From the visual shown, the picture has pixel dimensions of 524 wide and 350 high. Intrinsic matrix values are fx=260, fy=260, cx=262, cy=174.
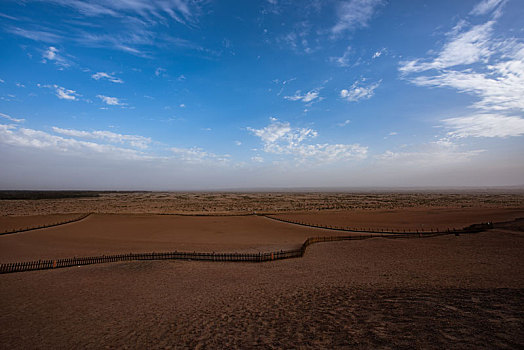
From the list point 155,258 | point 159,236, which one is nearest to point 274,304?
point 155,258

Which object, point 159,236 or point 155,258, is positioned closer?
point 155,258

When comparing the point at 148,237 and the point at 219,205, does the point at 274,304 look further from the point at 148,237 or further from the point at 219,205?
the point at 219,205

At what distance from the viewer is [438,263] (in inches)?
676

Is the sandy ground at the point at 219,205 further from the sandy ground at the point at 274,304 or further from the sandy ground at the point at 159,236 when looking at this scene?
the sandy ground at the point at 274,304

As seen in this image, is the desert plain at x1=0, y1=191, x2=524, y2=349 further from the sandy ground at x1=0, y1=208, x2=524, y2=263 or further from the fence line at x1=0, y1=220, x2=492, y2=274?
the fence line at x1=0, y1=220, x2=492, y2=274

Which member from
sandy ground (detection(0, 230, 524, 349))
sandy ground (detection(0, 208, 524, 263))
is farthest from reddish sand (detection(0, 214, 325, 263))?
sandy ground (detection(0, 230, 524, 349))

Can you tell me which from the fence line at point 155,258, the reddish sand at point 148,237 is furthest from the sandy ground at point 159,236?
the fence line at point 155,258

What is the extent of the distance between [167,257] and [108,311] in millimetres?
8699

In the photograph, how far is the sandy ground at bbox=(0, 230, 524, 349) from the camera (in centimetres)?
835

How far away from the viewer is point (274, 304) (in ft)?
37.3

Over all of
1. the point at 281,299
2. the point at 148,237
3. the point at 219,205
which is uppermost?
the point at 219,205

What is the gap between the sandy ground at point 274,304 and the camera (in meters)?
8.35

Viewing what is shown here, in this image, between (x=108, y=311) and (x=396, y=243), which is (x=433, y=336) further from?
(x=396, y=243)

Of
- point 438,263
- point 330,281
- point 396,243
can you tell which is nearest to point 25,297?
point 330,281
